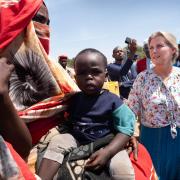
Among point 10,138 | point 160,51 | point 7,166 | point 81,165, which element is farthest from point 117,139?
point 160,51

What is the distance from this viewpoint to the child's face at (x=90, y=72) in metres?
2.29

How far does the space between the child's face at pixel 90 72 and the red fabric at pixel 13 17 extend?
46cm

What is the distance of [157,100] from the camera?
13.4ft

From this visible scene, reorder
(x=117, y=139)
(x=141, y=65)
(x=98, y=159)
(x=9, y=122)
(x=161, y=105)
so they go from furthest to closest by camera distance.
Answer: (x=141, y=65), (x=161, y=105), (x=117, y=139), (x=98, y=159), (x=9, y=122)

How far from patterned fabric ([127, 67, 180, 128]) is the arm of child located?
5.86 ft

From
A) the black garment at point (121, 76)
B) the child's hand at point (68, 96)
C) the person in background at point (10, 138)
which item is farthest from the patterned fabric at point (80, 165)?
the black garment at point (121, 76)

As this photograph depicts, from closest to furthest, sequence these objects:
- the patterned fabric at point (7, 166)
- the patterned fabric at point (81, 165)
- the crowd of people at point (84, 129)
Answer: the patterned fabric at point (7, 166) < the crowd of people at point (84, 129) < the patterned fabric at point (81, 165)

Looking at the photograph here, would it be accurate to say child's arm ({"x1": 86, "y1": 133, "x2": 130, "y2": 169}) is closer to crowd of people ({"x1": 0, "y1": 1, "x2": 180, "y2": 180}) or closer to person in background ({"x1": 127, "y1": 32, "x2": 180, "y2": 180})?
crowd of people ({"x1": 0, "y1": 1, "x2": 180, "y2": 180})

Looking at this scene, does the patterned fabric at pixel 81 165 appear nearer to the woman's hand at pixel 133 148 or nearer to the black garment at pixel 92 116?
the black garment at pixel 92 116

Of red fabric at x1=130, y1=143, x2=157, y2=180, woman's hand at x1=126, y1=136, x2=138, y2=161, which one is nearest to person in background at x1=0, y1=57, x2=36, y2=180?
red fabric at x1=130, y1=143, x2=157, y2=180

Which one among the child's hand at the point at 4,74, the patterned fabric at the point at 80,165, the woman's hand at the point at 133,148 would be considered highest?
the child's hand at the point at 4,74

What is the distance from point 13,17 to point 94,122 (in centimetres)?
75

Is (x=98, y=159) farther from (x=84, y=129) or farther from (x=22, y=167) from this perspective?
(x=22, y=167)

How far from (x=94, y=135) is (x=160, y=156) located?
2.21m
